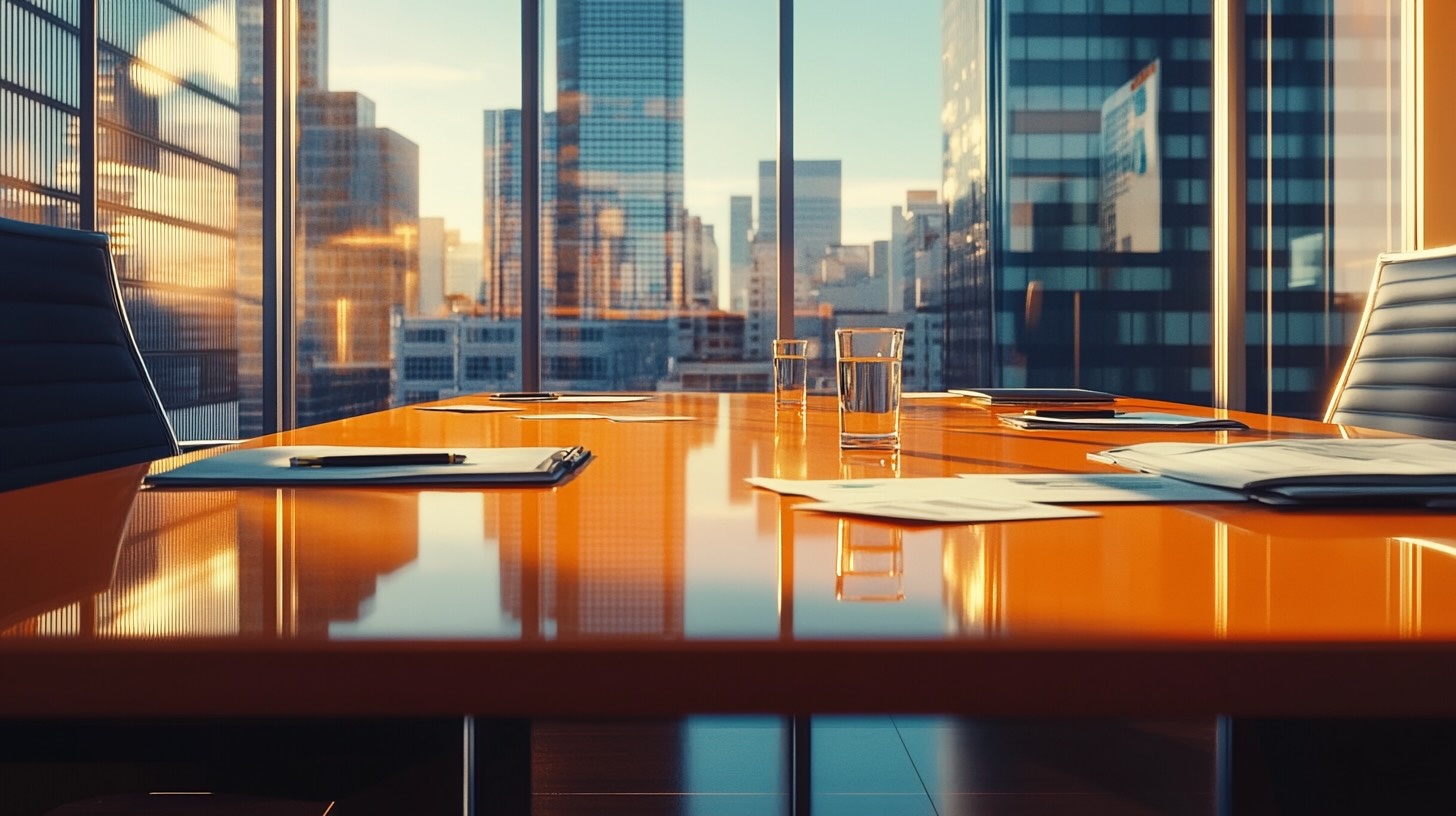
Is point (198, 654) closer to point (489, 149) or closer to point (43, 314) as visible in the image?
point (43, 314)

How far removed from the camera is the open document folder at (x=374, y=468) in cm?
86

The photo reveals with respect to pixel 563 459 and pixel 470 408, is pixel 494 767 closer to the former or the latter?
pixel 563 459

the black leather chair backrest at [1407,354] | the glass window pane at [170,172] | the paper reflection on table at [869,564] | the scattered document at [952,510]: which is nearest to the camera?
the paper reflection on table at [869,564]

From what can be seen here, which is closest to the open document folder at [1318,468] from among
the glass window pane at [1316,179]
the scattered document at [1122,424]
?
the scattered document at [1122,424]

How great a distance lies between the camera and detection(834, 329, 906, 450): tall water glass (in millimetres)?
1162

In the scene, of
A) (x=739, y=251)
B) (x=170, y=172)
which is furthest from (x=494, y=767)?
(x=170, y=172)

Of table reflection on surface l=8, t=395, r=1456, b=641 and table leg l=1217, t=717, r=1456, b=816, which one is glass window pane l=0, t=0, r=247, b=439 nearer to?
table reflection on surface l=8, t=395, r=1456, b=641

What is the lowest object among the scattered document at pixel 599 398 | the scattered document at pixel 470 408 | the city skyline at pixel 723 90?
the scattered document at pixel 470 408

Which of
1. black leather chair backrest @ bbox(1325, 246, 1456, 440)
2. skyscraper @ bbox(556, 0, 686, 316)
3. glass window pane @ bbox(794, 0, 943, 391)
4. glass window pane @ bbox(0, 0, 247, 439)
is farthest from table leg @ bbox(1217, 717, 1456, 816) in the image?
glass window pane @ bbox(0, 0, 247, 439)

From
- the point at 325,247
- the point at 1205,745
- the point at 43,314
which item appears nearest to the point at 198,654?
the point at 43,314

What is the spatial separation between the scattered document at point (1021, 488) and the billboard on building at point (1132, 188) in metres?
4.02

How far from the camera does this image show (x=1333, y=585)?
0.47 metres

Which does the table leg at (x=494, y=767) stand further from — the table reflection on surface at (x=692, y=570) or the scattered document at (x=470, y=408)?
the scattered document at (x=470, y=408)

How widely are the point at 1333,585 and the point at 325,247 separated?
4.63 m
